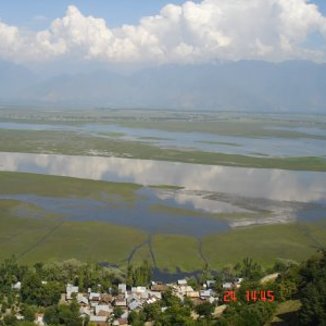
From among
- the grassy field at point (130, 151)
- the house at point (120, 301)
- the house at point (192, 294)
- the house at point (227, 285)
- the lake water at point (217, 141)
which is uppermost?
the lake water at point (217, 141)

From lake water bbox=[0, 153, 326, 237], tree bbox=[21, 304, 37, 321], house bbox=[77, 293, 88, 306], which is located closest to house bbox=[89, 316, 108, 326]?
house bbox=[77, 293, 88, 306]

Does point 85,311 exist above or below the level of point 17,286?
below

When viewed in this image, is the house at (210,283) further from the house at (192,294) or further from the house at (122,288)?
the house at (122,288)

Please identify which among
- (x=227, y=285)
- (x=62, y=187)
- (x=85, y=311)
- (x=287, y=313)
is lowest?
(x=85, y=311)

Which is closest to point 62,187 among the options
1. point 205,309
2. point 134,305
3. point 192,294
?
point 192,294

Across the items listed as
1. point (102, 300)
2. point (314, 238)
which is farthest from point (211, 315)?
point (314, 238)

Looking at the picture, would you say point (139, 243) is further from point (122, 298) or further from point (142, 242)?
point (122, 298)

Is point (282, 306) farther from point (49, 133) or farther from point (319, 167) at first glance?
point (49, 133)
